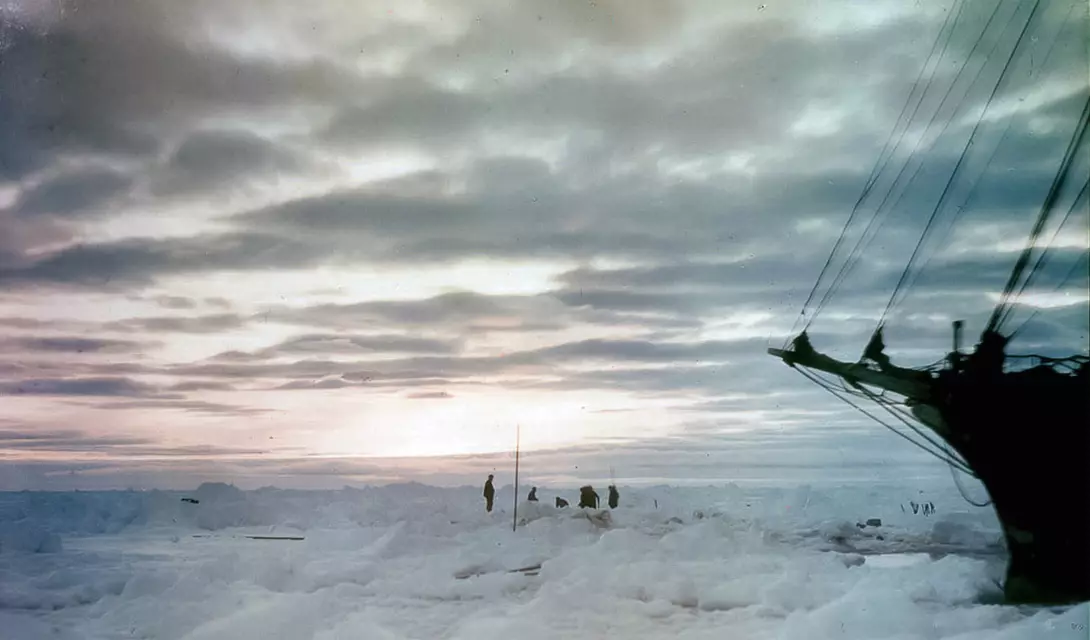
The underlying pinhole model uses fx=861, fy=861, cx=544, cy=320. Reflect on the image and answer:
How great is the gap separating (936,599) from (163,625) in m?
8.00

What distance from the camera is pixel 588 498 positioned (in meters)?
17.6

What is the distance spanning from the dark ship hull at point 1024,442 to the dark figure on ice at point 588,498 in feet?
24.0

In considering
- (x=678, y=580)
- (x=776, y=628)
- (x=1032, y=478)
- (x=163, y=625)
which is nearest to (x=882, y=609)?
(x=776, y=628)

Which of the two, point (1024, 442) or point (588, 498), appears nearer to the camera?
point (1024, 442)

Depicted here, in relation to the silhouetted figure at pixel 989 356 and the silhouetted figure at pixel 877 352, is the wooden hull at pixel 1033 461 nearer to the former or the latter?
the silhouetted figure at pixel 989 356

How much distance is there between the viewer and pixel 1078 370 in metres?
10.6

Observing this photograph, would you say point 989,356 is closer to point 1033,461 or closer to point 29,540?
point 1033,461

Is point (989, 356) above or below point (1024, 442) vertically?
above

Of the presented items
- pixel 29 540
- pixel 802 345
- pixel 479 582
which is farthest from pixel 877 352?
pixel 29 540

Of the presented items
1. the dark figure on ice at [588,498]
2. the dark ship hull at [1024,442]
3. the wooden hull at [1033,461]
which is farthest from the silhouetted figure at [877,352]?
the dark figure on ice at [588,498]

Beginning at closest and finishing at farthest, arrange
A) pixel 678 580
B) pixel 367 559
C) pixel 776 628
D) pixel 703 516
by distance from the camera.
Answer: pixel 776 628 < pixel 678 580 < pixel 367 559 < pixel 703 516

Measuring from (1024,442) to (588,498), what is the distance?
345 inches

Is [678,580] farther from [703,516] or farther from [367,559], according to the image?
[703,516]

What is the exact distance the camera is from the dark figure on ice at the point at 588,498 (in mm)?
17359
